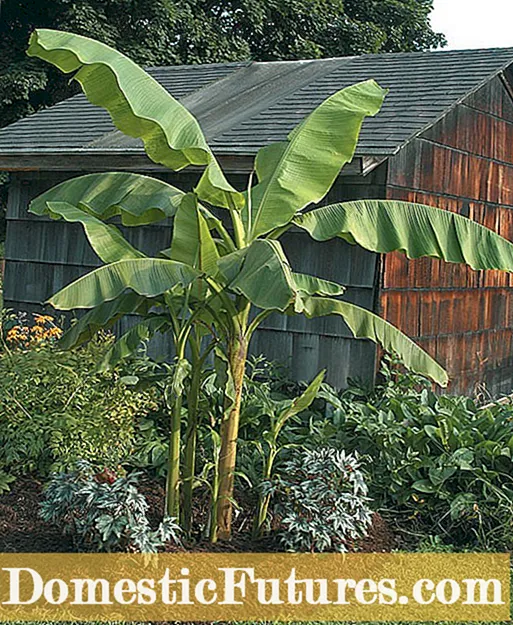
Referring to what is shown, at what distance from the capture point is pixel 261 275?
497cm

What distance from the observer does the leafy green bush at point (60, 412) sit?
255 inches

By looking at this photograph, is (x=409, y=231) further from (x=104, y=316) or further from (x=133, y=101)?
(x=104, y=316)

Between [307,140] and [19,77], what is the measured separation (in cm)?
1579

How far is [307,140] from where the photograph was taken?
19.1 ft

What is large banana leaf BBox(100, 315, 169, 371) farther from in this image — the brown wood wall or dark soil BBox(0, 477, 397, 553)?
the brown wood wall

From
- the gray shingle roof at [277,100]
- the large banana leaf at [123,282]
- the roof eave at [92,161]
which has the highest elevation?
the gray shingle roof at [277,100]

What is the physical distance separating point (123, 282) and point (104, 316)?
0.81 meters

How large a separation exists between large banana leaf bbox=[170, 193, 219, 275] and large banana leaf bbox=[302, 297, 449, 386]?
0.76 meters

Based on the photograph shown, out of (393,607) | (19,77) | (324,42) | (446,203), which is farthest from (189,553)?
(324,42)

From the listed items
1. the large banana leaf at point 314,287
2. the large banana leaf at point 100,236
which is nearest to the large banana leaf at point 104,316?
the large banana leaf at point 100,236

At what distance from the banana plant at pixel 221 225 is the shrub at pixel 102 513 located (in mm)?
681

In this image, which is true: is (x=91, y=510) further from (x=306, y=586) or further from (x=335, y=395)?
(x=335, y=395)

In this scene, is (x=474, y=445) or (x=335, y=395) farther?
(x=335, y=395)

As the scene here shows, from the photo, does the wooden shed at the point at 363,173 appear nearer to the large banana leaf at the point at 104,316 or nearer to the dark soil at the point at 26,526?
the large banana leaf at the point at 104,316
